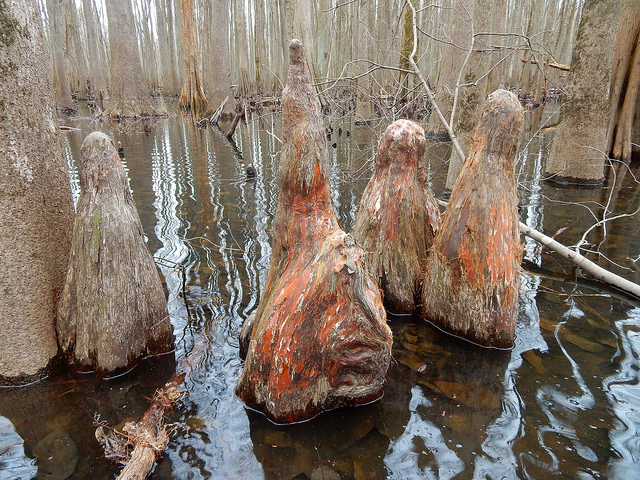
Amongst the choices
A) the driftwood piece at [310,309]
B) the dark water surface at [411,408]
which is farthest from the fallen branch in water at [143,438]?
the driftwood piece at [310,309]

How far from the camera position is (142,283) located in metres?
2.97

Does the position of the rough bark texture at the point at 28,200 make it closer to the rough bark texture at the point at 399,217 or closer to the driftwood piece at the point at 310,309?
the driftwood piece at the point at 310,309

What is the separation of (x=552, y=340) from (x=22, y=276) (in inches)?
157

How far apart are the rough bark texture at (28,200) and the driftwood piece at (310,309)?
1.47 meters

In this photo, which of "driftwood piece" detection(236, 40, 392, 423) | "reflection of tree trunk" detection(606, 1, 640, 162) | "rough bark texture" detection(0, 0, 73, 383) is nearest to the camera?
"driftwood piece" detection(236, 40, 392, 423)

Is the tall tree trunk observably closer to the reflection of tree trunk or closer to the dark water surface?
the reflection of tree trunk

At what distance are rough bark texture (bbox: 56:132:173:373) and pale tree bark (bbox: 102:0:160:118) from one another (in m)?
16.7

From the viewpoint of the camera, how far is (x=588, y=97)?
7754mm

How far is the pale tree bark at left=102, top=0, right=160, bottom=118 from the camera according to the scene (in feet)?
53.4

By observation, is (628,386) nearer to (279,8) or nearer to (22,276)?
(22,276)

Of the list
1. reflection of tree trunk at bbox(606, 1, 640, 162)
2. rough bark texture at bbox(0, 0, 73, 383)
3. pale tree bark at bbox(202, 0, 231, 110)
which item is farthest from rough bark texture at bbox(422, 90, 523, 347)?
pale tree bark at bbox(202, 0, 231, 110)

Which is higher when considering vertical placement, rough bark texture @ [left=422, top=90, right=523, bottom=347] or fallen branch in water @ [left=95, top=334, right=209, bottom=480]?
rough bark texture @ [left=422, top=90, right=523, bottom=347]

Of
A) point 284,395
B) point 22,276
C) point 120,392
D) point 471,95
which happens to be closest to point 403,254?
point 284,395

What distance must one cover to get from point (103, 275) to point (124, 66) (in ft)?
55.8
